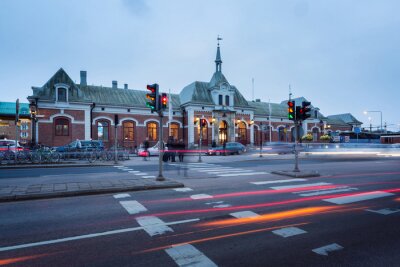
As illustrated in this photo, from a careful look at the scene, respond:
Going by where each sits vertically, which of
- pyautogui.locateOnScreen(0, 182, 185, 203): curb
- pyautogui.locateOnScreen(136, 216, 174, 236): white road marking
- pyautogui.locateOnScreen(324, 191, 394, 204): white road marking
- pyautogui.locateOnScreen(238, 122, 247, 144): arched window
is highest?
pyautogui.locateOnScreen(238, 122, 247, 144): arched window

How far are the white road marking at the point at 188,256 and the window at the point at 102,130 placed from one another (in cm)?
3360

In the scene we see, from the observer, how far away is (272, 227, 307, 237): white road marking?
444 centimetres

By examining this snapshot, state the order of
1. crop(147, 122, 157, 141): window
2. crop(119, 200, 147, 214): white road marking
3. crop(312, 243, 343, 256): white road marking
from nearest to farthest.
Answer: crop(312, 243, 343, 256): white road marking, crop(119, 200, 147, 214): white road marking, crop(147, 122, 157, 141): window

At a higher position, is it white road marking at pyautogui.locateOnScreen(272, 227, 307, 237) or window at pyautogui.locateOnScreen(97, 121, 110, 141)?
window at pyautogui.locateOnScreen(97, 121, 110, 141)

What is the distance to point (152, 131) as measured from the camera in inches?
1501

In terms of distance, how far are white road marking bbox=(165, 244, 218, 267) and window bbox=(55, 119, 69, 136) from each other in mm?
33014

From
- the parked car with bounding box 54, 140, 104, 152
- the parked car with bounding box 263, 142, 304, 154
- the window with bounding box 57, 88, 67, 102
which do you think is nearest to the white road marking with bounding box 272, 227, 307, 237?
the parked car with bounding box 54, 140, 104, 152

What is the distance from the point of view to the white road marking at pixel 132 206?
229 inches

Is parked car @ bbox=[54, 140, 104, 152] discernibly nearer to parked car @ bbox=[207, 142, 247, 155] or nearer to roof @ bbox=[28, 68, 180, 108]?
roof @ bbox=[28, 68, 180, 108]

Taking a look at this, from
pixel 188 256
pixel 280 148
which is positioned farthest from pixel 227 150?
pixel 188 256

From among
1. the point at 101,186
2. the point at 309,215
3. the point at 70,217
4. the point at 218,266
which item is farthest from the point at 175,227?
the point at 101,186

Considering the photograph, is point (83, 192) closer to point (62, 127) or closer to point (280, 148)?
point (62, 127)

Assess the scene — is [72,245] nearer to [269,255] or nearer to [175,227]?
[175,227]

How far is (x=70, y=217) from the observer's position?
538 cm
